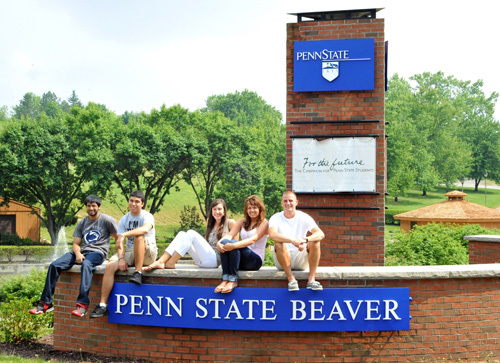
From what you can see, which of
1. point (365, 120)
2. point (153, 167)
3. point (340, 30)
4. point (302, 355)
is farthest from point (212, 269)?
point (153, 167)

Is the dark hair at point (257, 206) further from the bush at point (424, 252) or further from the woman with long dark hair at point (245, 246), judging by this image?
the bush at point (424, 252)

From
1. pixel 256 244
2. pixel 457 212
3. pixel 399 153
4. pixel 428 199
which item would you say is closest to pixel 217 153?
pixel 457 212

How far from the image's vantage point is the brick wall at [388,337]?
Result: 667 cm

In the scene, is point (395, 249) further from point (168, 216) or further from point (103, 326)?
point (168, 216)

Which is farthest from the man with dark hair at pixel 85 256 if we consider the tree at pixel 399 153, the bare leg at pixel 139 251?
the tree at pixel 399 153

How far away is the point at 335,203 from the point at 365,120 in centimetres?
145

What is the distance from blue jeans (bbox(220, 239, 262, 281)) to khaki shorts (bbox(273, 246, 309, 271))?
0.27 meters

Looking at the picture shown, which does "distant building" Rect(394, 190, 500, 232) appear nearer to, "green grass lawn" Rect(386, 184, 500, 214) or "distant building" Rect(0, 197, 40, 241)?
"distant building" Rect(0, 197, 40, 241)

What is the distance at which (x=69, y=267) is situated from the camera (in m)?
7.23

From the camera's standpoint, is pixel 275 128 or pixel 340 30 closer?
pixel 340 30

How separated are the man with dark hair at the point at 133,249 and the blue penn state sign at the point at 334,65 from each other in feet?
11.8

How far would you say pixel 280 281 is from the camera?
6672 millimetres

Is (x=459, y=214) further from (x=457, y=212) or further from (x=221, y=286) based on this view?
(x=221, y=286)

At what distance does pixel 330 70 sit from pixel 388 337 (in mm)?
4489
